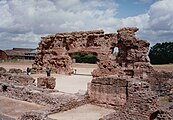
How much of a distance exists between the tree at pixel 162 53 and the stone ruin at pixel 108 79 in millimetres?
31661

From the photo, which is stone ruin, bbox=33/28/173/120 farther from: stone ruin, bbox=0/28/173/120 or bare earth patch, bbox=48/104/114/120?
bare earth patch, bbox=48/104/114/120

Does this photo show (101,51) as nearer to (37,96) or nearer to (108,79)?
(37,96)

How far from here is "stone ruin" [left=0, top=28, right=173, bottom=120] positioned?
31.6ft

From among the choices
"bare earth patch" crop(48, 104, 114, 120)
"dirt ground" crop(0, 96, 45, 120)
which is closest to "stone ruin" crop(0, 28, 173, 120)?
"bare earth patch" crop(48, 104, 114, 120)

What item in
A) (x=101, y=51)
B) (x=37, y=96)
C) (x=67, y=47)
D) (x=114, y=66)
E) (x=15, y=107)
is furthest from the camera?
(x=67, y=47)

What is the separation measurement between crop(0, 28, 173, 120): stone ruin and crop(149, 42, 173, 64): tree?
31661 mm

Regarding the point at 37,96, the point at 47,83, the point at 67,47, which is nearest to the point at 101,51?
the point at 67,47

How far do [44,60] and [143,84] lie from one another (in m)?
20.9

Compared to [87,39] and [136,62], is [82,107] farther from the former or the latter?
[87,39]

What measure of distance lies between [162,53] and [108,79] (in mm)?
47156

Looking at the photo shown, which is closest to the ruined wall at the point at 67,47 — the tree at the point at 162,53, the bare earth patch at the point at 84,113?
the bare earth patch at the point at 84,113

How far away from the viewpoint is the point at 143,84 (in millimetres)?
10266

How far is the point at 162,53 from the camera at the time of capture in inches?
2212

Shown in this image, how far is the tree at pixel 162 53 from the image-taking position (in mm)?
54562
